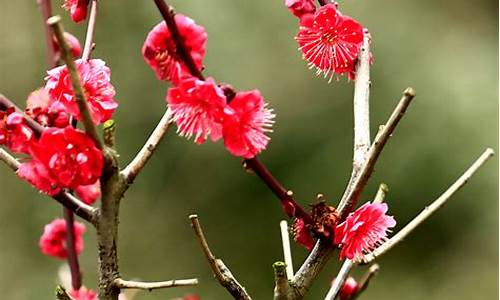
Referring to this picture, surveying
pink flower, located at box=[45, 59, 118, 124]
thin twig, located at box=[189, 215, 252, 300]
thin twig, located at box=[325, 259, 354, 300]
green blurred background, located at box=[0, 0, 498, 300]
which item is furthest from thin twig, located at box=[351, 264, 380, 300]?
green blurred background, located at box=[0, 0, 498, 300]

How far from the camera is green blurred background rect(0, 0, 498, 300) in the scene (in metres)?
2.54

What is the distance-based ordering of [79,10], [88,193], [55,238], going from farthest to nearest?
[55,238] < [88,193] < [79,10]

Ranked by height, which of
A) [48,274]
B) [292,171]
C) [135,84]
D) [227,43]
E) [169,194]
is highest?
[227,43]

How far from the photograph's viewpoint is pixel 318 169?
2.56m

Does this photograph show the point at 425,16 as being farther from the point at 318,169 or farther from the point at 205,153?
the point at 205,153

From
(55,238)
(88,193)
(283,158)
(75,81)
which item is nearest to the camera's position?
(75,81)

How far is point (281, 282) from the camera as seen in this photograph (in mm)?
520

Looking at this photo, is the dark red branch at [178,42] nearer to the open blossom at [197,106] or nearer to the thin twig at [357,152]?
the open blossom at [197,106]

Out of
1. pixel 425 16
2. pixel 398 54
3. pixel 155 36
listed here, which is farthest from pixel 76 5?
pixel 425 16

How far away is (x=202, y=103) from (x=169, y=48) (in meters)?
0.05

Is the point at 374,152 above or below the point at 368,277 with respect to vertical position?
above

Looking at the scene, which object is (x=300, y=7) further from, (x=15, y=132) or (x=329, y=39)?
(x=15, y=132)

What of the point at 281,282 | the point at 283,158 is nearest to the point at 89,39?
the point at 281,282

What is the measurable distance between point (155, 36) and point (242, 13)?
2217mm
